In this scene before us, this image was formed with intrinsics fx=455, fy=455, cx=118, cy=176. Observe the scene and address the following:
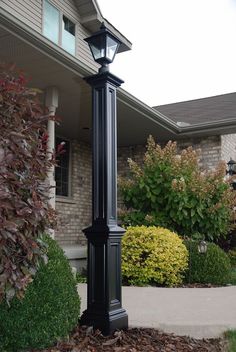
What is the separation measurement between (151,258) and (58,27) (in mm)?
7099

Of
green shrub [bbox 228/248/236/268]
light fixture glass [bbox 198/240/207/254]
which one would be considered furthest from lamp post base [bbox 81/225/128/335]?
green shrub [bbox 228/248/236/268]

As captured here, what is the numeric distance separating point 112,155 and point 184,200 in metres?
5.08

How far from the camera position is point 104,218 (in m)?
4.27

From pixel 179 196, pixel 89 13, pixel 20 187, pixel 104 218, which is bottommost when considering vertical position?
pixel 104 218

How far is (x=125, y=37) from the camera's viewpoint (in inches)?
546

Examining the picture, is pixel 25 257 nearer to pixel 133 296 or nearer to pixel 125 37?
pixel 133 296

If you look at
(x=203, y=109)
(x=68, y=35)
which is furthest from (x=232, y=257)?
(x=68, y=35)

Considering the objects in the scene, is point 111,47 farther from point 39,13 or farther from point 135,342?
point 39,13

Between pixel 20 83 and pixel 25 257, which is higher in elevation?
pixel 20 83

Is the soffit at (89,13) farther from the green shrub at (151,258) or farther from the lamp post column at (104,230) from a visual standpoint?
the lamp post column at (104,230)

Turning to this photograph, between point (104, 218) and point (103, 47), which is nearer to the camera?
point (104, 218)

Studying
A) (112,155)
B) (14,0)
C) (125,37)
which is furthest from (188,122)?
(112,155)

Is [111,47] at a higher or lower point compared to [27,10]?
lower

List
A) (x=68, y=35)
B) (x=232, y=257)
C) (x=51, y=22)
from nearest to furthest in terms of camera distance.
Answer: (x=232, y=257)
(x=51, y=22)
(x=68, y=35)
